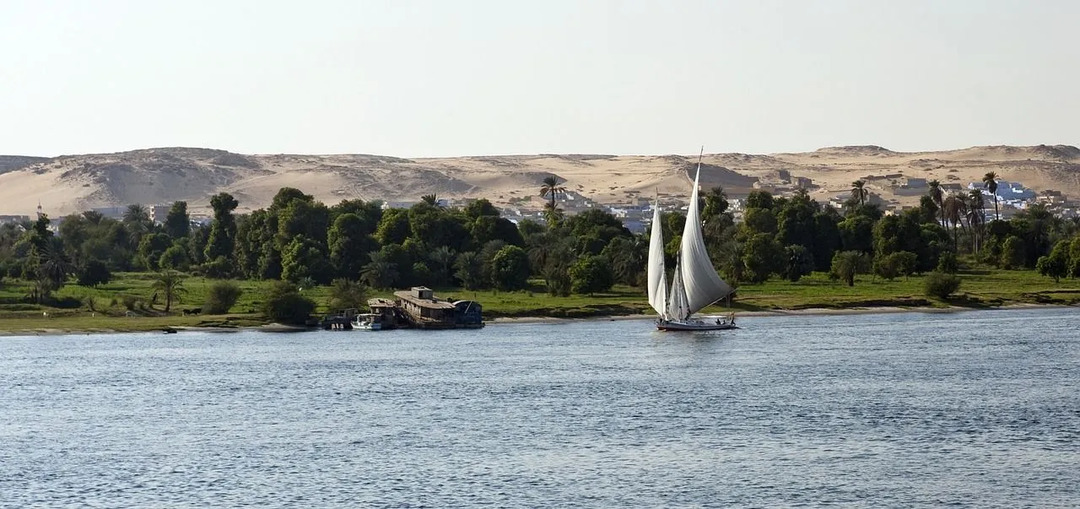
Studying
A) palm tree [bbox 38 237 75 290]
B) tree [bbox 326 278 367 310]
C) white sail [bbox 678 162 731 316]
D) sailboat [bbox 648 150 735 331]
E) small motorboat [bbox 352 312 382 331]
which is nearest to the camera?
sailboat [bbox 648 150 735 331]

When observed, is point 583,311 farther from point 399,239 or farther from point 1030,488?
point 1030,488

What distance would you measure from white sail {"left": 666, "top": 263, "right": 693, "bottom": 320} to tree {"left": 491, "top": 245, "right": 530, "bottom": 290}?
67.3 feet

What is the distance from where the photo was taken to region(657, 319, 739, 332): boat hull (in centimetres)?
9925

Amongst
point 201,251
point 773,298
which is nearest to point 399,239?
point 201,251

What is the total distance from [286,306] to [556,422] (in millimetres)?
52227

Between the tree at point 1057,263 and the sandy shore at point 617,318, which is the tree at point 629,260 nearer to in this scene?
the sandy shore at point 617,318

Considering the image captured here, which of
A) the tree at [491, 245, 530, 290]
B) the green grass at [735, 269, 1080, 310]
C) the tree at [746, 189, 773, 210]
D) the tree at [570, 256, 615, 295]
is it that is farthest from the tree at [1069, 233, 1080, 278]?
the tree at [491, 245, 530, 290]

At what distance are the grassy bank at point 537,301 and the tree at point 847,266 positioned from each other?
0.76m

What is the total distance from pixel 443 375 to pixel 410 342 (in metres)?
23.1

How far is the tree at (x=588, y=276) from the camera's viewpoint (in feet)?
385

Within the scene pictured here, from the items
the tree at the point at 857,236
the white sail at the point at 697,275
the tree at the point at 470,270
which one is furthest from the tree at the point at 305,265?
the tree at the point at 857,236

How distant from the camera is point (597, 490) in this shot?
43.8 metres

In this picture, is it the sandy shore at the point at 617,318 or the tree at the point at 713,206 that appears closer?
the sandy shore at the point at 617,318

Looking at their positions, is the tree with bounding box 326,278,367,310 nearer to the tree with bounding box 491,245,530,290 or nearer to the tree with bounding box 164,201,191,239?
the tree with bounding box 491,245,530,290
